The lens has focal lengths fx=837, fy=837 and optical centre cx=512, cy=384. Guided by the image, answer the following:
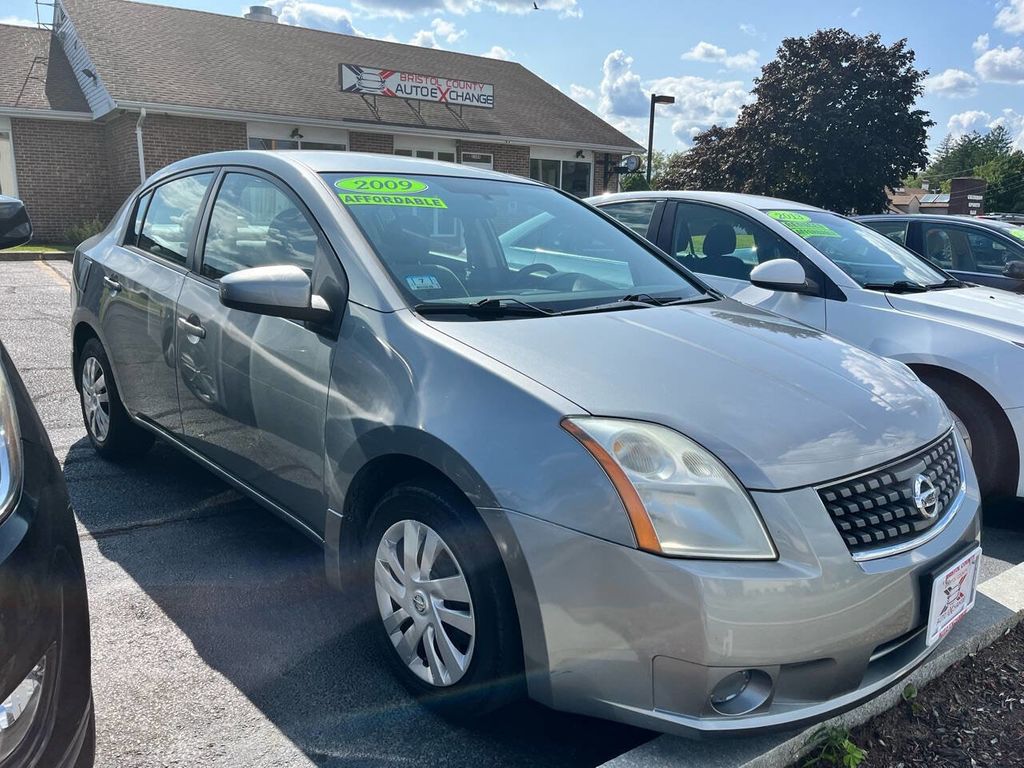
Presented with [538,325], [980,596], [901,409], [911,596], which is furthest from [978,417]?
[538,325]

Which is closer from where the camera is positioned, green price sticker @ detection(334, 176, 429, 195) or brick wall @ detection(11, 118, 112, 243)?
green price sticker @ detection(334, 176, 429, 195)

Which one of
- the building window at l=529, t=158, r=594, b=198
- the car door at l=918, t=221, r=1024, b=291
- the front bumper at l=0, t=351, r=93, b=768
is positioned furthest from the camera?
the building window at l=529, t=158, r=594, b=198

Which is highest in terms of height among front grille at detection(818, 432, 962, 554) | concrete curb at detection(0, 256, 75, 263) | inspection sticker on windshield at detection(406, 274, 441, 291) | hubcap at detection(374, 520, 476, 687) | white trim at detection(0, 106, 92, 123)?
white trim at detection(0, 106, 92, 123)

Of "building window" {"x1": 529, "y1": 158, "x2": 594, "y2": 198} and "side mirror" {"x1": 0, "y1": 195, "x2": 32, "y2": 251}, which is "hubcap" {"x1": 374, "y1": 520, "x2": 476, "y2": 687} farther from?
"building window" {"x1": 529, "y1": 158, "x2": 594, "y2": 198}

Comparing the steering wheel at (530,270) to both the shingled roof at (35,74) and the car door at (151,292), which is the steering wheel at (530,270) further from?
the shingled roof at (35,74)

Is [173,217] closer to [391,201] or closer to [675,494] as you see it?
[391,201]

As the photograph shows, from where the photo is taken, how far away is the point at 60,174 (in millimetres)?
17609

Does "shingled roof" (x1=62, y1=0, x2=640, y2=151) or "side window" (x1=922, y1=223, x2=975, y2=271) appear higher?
"shingled roof" (x1=62, y1=0, x2=640, y2=151)

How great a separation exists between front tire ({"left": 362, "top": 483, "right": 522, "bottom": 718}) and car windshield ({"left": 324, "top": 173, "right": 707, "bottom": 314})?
0.67 meters

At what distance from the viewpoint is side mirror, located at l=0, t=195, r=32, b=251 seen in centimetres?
286

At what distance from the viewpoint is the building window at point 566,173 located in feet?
74.4

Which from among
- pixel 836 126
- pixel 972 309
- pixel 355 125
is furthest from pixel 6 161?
pixel 836 126

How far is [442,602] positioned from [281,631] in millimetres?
904

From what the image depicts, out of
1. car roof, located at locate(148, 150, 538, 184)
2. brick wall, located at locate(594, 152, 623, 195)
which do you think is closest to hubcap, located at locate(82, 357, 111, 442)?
car roof, located at locate(148, 150, 538, 184)
